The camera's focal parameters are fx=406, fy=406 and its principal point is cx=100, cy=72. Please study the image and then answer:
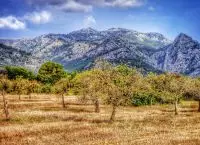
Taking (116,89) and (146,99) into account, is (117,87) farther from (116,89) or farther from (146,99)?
(146,99)

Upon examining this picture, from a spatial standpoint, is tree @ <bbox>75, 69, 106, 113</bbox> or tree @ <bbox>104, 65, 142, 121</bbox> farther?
tree @ <bbox>75, 69, 106, 113</bbox>

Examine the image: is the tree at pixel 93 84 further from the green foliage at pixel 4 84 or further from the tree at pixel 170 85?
the tree at pixel 170 85

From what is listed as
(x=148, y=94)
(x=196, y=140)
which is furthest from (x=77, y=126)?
(x=148, y=94)

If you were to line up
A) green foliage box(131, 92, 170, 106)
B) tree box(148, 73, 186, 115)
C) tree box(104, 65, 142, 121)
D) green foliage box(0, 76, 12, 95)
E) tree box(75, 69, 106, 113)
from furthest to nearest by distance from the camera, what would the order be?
green foliage box(131, 92, 170, 106), tree box(148, 73, 186, 115), green foliage box(0, 76, 12, 95), tree box(75, 69, 106, 113), tree box(104, 65, 142, 121)

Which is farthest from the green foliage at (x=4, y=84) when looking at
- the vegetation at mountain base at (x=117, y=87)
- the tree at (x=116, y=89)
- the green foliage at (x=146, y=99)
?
the green foliage at (x=146, y=99)

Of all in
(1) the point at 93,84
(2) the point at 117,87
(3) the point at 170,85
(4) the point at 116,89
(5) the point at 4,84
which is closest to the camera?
(4) the point at 116,89

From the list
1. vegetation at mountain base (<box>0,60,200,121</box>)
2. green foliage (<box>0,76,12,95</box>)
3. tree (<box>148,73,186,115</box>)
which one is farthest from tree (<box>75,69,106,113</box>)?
tree (<box>148,73,186,115</box>)

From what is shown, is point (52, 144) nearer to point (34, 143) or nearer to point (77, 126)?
point (34, 143)

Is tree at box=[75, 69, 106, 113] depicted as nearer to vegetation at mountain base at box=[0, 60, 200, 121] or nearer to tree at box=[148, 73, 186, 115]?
vegetation at mountain base at box=[0, 60, 200, 121]

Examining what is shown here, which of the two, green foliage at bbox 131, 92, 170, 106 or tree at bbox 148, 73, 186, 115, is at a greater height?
tree at bbox 148, 73, 186, 115

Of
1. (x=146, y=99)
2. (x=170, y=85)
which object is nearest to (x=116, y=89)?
(x=170, y=85)

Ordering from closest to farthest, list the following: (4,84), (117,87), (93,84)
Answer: (117,87) < (93,84) < (4,84)

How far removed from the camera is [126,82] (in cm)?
5512

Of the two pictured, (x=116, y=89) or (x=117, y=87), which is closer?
(x=116, y=89)
